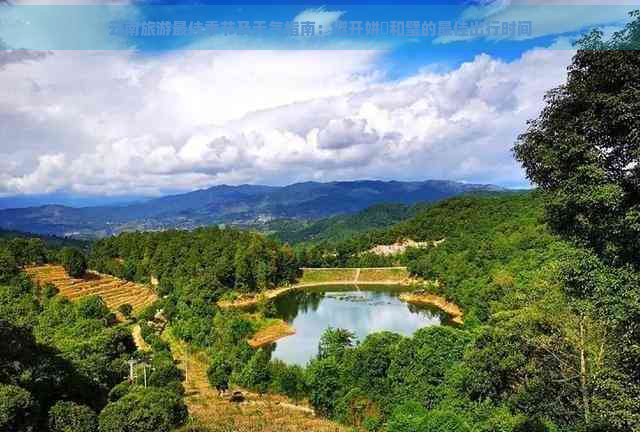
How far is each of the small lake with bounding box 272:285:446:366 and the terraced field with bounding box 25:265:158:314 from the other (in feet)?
49.8

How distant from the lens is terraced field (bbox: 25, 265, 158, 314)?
4266 cm

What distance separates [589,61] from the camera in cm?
666

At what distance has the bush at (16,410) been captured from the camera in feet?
40.2

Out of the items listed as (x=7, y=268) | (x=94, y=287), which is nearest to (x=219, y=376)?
(x=7, y=268)

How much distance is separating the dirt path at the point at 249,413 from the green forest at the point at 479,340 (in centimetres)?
96

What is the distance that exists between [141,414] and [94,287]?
35442 millimetres

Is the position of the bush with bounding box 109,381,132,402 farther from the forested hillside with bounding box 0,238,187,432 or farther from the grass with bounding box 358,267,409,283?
the grass with bounding box 358,267,409,283

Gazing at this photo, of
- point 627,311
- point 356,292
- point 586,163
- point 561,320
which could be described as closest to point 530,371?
point 561,320

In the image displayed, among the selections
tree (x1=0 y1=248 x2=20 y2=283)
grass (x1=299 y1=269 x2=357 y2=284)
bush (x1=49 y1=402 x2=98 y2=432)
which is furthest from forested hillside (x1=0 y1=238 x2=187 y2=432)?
grass (x1=299 y1=269 x2=357 y2=284)

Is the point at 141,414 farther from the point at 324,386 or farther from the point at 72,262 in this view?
the point at 72,262

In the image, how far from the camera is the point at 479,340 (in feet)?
66.5

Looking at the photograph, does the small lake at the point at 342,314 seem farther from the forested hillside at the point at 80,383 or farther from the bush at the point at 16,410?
the bush at the point at 16,410

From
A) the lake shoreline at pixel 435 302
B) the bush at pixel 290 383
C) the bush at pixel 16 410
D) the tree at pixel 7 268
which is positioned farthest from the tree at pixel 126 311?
the lake shoreline at pixel 435 302

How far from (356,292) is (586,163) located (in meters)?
63.8
